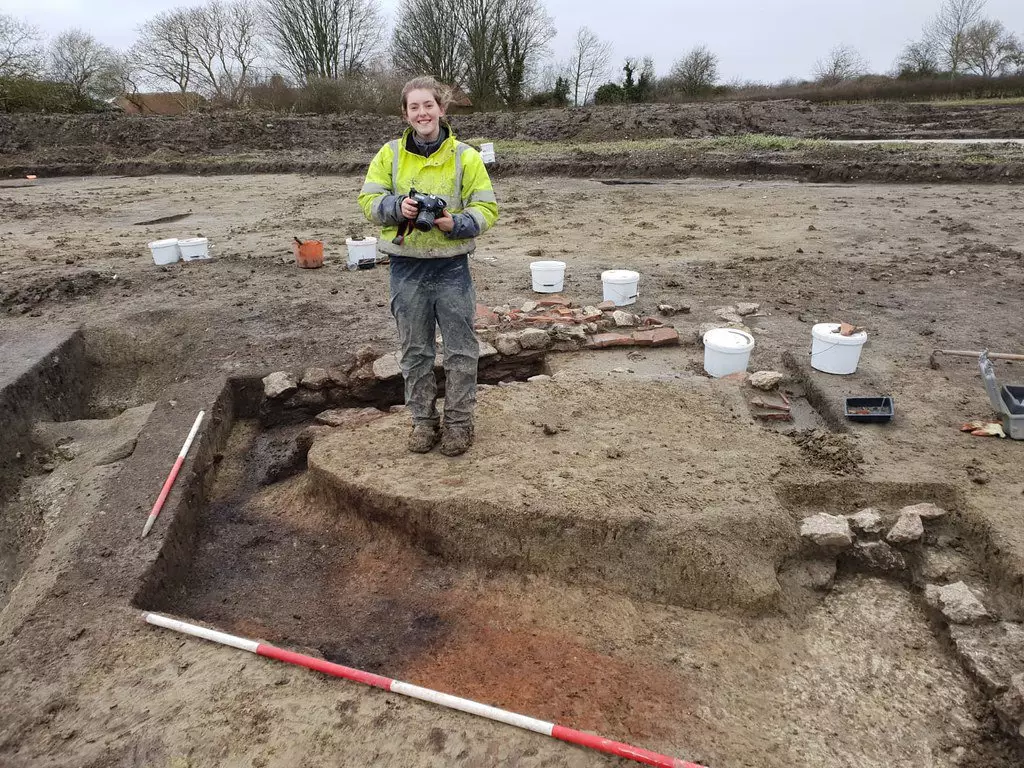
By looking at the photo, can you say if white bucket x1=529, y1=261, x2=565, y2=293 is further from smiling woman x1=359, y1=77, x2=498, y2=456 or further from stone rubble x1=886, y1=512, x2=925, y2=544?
stone rubble x1=886, y1=512, x2=925, y2=544

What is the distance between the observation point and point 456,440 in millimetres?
3533

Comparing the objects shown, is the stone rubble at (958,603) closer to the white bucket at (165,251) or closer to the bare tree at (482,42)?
the white bucket at (165,251)

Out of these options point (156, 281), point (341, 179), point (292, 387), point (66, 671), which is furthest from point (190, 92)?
point (66, 671)

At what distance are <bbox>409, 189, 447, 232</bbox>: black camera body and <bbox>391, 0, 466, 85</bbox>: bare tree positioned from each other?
31.1 m

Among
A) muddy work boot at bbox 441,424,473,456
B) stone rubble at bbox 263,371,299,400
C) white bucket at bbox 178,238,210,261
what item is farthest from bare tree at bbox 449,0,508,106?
muddy work boot at bbox 441,424,473,456

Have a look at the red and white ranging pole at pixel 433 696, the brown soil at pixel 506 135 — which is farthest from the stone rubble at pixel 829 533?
the brown soil at pixel 506 135

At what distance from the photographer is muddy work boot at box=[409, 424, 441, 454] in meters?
3.60

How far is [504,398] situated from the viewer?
4.21 metres

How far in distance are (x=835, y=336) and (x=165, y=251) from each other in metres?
7.37

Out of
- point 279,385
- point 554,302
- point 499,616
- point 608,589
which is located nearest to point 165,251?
point 279,385

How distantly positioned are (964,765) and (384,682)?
2053 mm

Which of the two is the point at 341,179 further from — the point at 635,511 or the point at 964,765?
the point at 964,765

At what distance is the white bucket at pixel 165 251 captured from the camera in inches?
303

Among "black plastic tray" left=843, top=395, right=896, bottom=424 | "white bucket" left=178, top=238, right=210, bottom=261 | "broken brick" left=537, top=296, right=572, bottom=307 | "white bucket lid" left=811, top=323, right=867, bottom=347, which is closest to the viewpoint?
"black plastic tray" left=843, top=395, right=896, bottom=424
